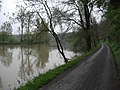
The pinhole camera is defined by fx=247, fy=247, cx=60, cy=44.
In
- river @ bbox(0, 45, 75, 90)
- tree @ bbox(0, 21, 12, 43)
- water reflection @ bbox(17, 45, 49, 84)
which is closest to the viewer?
river @ bbox(0, 45, 75, 90)

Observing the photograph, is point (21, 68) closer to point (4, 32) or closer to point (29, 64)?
point (29, 64)

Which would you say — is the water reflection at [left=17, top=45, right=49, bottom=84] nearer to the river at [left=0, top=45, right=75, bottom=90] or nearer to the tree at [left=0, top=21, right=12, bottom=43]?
the river at [left=0, top=45, right=75, bottom=90]

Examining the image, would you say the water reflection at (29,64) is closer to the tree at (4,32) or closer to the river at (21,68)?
the river at (21,68)

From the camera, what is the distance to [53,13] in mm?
28328

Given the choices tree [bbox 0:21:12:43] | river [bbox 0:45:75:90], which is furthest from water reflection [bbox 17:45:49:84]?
tree [bbox 0:21:12:43]

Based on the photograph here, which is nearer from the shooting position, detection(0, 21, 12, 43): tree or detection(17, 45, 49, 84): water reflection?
detection(17, 45, 49, 84): water reflection

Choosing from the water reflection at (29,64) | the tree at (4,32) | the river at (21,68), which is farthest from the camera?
the tree at (4,32)

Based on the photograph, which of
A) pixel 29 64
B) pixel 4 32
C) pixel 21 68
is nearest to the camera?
pixel 21 68

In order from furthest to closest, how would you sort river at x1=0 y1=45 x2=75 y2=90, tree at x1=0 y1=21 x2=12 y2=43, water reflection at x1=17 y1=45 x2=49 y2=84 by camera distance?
1. tree at x1=0 y1=21 x2=12 y2=43
2. water reflection at x1=17 y1=45 x2=49 y2=84
3. river at x1=0 y1=45 x2=75 y2=90

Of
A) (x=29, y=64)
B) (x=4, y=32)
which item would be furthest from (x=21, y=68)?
(x=4, y=32)

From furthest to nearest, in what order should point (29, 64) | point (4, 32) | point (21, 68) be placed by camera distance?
point (4, 32) → point (29, 64) → point (21, 68)

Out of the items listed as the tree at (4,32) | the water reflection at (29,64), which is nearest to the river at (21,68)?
the water reflection at (29,64)

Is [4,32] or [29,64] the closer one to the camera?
[29,64]

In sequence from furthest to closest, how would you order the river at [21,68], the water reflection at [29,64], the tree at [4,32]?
the tree at [4,32], the water reflection at [29,64], the river at [21,68]
